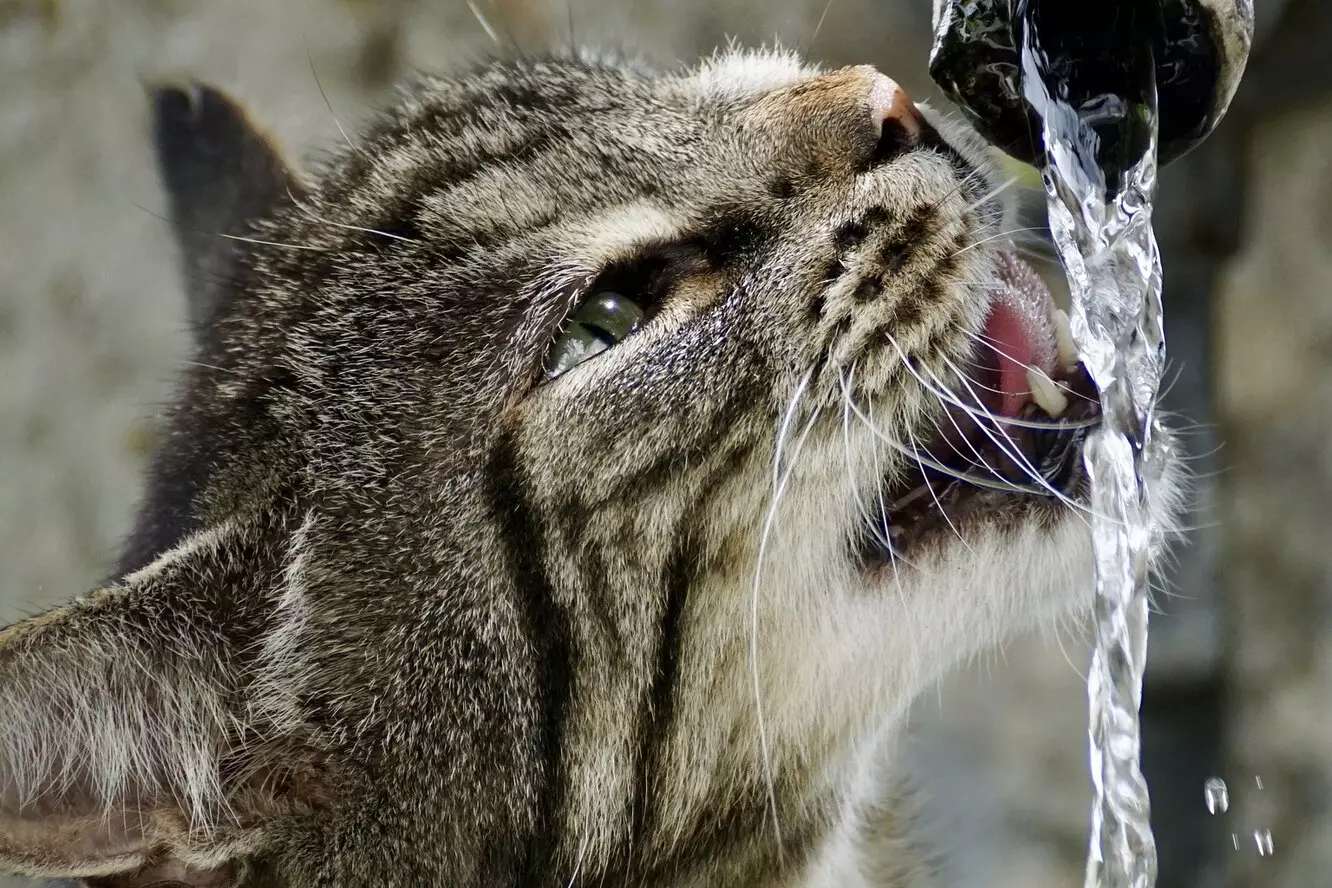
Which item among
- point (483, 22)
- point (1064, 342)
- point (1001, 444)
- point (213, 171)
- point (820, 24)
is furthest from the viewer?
point (483, 22)

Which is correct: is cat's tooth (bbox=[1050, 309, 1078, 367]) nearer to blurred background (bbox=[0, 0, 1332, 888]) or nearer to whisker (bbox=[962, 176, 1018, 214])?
whisker (bbox=[962, 176, 1018, 214])

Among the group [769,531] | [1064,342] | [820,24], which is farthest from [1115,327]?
[820,24]

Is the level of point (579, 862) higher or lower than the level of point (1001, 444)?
lower

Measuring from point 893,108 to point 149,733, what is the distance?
29.9 inches

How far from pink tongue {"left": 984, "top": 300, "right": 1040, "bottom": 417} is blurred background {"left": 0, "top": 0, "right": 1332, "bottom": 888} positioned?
49 cm

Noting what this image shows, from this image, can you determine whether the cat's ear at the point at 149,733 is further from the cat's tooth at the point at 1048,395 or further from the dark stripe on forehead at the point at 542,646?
the cat's tooth at the point at 1048,395

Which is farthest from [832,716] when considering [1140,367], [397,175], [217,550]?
[397,175]

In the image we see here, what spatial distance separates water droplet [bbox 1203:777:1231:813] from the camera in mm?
1651

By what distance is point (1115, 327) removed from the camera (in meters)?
0.90

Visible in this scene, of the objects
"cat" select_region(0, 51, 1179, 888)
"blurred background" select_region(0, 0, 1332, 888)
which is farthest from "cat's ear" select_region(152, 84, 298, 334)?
"cat" select_region(0, 51, 1179, 888)

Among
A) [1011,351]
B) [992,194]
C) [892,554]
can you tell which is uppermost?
[992,194]

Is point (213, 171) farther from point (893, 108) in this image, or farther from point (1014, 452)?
point (1014, 452)

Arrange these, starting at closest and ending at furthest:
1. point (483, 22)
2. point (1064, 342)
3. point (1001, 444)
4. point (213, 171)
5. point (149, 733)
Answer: point (149, 733), point (1001, 444), point (1064, 342), point (213, 171), point (483, 22)

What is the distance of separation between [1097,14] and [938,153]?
18cm
